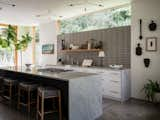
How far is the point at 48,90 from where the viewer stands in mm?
3289

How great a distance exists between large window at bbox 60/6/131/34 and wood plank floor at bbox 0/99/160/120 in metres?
2.54

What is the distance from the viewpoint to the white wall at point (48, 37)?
7.75 m

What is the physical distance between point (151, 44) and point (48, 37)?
16.0ft

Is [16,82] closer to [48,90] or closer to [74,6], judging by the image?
[48,90]

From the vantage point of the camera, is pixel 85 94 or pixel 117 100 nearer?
pixel 85 94

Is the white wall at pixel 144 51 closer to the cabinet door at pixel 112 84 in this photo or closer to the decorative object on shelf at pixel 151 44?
the decorative object on shelf at pixel 151 44

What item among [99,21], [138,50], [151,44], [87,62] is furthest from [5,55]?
[151,44]

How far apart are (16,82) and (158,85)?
3709 millimetres

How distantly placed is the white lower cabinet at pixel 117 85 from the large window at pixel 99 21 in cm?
171

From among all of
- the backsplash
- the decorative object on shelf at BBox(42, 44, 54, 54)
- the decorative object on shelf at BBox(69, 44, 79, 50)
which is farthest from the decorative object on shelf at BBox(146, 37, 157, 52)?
the decorative object on shelf at BBox(42, 44, 54, 54)

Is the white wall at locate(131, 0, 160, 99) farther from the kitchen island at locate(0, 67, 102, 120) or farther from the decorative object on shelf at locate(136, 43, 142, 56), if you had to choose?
the kitchen island at locate(0, 67, 102, 120)

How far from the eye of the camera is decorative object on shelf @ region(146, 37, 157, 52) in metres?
4.57

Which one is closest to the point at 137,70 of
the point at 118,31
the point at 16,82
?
the point at 118,31

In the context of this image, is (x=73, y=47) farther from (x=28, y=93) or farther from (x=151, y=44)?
(x=28, y=93)
